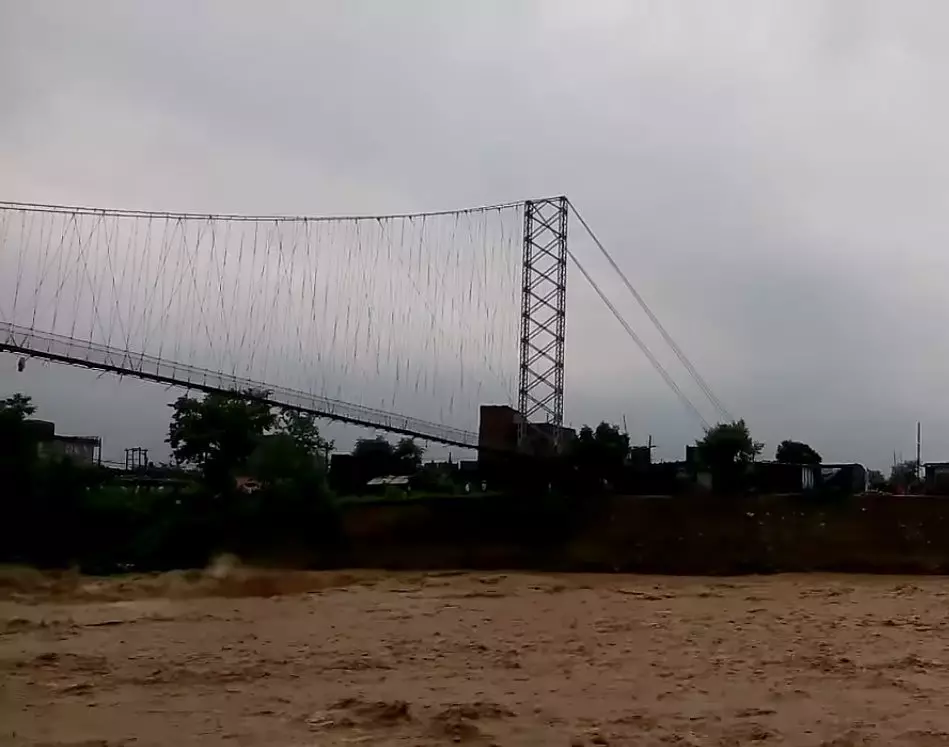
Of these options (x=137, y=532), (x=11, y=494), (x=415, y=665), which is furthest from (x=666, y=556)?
(x=11, y=494)

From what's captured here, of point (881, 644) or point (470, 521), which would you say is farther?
point (470, 521)

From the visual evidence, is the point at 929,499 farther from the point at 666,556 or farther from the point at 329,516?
the point at 329,516

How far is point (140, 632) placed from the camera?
22281 mm

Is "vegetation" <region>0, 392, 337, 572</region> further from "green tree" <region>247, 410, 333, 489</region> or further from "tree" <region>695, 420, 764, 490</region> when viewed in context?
"tree" <region>695, 420, 764, 490</region>

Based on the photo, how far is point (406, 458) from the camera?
42625mm

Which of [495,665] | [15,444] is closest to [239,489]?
[15,444]

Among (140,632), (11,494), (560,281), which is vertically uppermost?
(560,281)

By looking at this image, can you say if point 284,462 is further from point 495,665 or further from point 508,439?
point 495,665

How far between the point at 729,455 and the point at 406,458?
1472cm

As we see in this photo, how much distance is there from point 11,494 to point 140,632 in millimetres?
16629

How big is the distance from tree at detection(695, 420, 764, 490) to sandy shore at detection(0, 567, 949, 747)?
4632mm

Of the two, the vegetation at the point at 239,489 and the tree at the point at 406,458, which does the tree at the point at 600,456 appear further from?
the tree at the point at 406,458

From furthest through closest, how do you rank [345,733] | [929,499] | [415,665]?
[929,499] < [415,665] < [345,733]

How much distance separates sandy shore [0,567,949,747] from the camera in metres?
12.6
